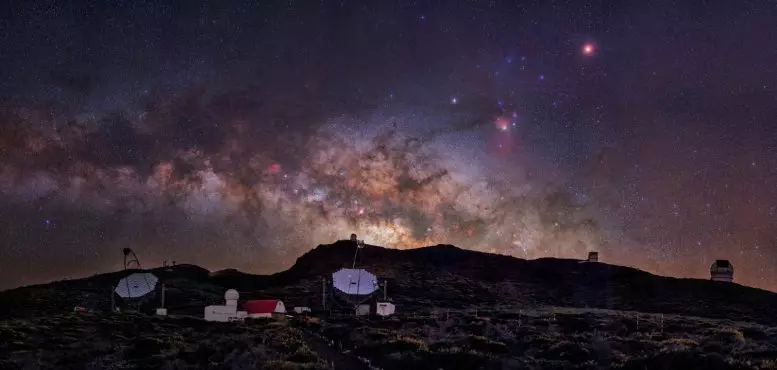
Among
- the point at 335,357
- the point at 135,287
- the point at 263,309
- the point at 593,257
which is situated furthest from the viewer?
the point at 593,257

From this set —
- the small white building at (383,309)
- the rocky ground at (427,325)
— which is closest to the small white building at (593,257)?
the rocky ground at (427,325)

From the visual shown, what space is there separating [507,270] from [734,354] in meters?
125

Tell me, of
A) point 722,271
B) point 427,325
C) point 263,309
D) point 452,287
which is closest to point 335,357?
point 427,325

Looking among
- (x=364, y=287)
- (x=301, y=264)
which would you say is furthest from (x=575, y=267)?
(x=364, y=287)

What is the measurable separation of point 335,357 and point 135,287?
210 ft

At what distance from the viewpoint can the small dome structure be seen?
425ft

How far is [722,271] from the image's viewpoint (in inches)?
5133

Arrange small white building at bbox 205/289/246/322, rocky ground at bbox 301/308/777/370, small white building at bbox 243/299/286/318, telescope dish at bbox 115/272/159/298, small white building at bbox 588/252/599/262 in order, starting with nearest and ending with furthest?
1. rocky ground at bbox 301/308/777/370
2. small white building at bbox 205/289/246/322
3. small white building at bbox 243/299/286/318
4. telescope dish at bbox 115/272/159/298
5. small white building at bbox 588/252/599/262

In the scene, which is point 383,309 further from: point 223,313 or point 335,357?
point 335,357

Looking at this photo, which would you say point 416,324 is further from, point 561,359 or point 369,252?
point 369,252

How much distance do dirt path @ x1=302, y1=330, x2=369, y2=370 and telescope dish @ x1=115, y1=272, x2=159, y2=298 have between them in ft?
170

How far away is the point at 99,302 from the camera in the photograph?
345ft

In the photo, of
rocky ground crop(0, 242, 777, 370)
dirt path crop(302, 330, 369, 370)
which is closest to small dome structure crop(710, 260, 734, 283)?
rocky ground crop(0, 242, 777, 370)

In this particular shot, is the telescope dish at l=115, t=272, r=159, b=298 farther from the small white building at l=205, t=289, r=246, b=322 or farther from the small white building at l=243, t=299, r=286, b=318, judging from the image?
the small white building at l=205, t=289, r=246, b=322
